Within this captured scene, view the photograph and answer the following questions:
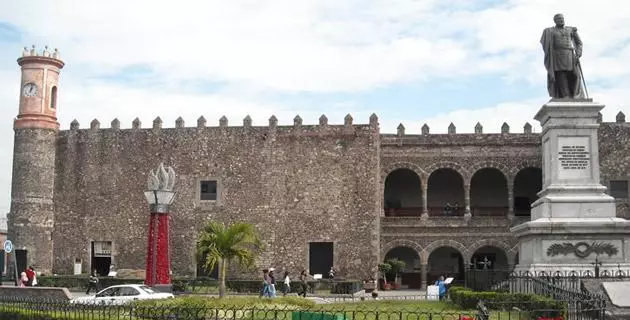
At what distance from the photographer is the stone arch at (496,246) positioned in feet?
127

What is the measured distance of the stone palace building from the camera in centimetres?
3903

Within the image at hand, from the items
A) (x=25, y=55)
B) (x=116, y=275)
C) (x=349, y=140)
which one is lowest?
(x=116, y=275)

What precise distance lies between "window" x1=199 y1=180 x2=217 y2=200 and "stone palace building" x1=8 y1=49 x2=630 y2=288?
0.05 metres

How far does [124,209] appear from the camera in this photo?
4047 cm

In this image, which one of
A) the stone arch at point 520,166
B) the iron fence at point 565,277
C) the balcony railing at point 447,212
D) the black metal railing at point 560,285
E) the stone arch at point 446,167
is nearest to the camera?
the black metal railing at point 560,285

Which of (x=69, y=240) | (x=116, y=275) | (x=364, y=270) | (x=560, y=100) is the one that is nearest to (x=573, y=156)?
(x=560, y=100)

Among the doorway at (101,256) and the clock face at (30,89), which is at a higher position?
the clock face at (30,89)

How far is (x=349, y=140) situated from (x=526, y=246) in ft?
70.6

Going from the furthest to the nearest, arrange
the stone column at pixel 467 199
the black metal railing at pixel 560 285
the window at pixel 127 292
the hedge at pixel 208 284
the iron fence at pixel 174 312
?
1. the stone column at pixel 467 199
2. the hedge at pixel 208 284
3. the window at pixel 127 292
4. the black metal railing at pixel 560 285
5. the iron fence at pixel 174 312

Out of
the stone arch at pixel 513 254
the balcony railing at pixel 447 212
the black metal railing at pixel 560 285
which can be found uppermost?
the balcony railing at pixel 447 212

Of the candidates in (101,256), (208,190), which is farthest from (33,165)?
(208,190)

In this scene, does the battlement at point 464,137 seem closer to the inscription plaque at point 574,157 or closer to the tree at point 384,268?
the tree at point 384,268

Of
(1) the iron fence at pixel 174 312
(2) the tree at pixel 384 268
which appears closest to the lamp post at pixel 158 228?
(1) the iron fence at pixel 174 312

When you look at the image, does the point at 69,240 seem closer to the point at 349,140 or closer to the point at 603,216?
the point at 349,140
